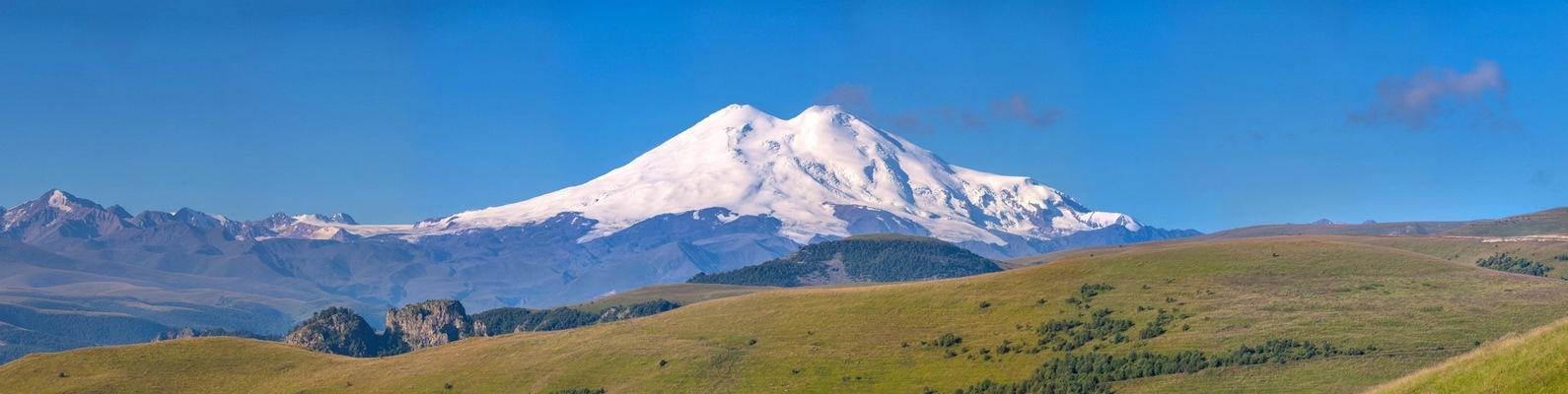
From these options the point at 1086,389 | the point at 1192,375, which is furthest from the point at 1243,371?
the point at 1086,389

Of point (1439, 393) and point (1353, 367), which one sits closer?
point (1439, 393)

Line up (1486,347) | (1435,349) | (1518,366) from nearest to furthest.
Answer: (1518,366), (1486,347), (1435,349)

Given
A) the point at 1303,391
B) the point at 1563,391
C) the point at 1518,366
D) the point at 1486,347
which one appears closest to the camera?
the point at 1563,391

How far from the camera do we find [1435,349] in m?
194

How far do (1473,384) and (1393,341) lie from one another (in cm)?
12271

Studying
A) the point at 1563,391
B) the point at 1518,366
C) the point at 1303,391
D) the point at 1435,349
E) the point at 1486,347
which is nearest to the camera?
the point at 1563,391

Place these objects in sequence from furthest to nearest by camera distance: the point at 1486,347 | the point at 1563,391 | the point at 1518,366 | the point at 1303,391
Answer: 1. the point at 1303,391
2. the point at 1486,347
3. the point at 1518,366
4. the point at 1563,391

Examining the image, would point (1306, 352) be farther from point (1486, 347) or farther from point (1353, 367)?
point (1486, 347)

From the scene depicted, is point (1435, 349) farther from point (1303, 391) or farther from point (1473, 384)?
Answer: point (1473, 384)

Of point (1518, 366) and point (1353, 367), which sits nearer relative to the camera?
point (1518, 366)

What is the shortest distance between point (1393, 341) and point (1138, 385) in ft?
106

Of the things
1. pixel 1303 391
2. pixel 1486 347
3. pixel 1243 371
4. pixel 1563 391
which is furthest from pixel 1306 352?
pixel 1563 391

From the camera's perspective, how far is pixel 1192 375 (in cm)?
19738

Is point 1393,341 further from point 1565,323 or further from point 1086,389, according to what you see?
point 1565,323
